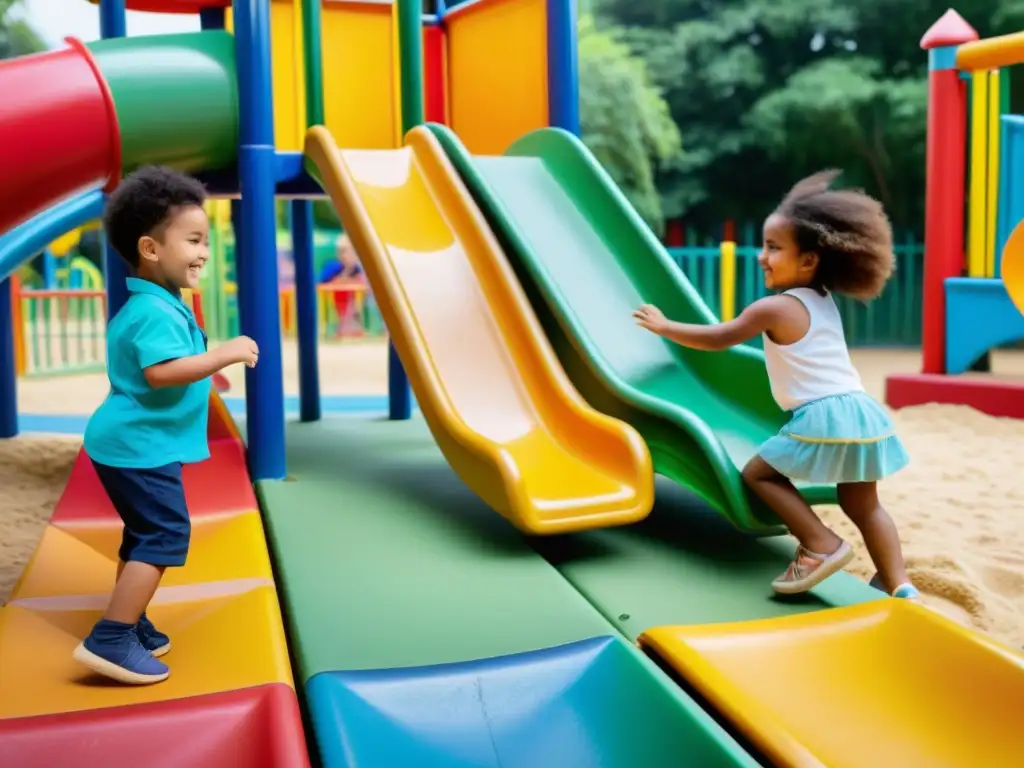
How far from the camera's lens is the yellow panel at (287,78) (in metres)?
6.29

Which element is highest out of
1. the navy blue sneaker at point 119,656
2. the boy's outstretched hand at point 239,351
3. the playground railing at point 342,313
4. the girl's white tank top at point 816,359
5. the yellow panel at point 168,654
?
the boy's outstretched hand at point 239,351

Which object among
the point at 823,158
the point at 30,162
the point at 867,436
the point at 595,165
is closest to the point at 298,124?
the point at 595,165

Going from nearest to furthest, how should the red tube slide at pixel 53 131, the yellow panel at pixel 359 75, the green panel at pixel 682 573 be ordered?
the green panel at pixel 682 573, the red tube slide at pixel 53 131, the yellow panel at pixel 359 75

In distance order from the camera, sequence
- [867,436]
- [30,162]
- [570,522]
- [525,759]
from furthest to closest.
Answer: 1. [30,162]
2. [570,522]
3. [867,436]
4. [525,759]

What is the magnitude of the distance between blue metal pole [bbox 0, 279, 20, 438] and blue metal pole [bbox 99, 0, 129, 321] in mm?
1132

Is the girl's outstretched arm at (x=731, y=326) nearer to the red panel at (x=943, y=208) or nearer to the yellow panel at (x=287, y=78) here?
the yellow panel at (x=287, y=78)

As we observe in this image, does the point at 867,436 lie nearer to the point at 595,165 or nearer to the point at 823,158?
the point at 595,165

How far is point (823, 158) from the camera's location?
18047 mm

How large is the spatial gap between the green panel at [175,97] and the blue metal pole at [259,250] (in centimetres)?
14

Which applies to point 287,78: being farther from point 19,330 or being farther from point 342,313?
point 342,313

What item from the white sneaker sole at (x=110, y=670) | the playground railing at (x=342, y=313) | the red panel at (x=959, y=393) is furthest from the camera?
the playground railing at (x=342, y=313)

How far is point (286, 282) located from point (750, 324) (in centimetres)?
1944

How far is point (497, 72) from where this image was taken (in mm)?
6324

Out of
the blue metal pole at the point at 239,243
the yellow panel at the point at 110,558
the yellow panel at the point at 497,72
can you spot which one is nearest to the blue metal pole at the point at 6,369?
the blue metal pole at the point at 239,243
